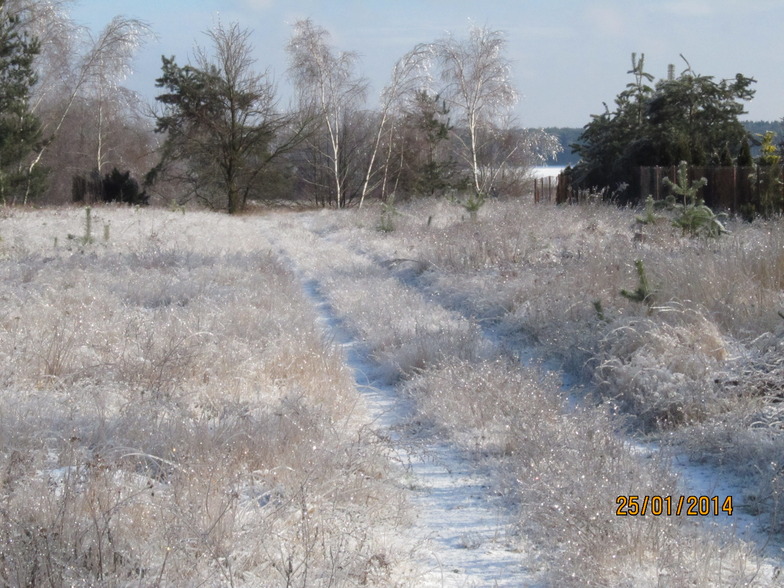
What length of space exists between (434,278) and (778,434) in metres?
7.40

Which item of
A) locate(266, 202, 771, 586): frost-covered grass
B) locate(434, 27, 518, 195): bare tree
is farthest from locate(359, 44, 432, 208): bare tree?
locate(266, 202, 771, 586): frost-covered grass

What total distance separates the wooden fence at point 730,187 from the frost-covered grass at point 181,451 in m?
15.4

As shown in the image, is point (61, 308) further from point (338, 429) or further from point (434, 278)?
point (434, 278)

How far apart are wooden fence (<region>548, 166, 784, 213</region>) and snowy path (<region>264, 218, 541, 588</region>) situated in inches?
630

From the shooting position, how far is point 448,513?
398 centimetres

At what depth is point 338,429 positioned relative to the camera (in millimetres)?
4922

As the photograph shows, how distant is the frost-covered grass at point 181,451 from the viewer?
2.92 m

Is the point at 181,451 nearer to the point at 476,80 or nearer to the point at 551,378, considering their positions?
the point at 551,378

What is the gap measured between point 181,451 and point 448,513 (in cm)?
144

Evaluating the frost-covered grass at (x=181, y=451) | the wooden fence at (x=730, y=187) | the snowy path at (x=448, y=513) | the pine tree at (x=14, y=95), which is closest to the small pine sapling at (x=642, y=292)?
the snowy path at (x=448, y=513)

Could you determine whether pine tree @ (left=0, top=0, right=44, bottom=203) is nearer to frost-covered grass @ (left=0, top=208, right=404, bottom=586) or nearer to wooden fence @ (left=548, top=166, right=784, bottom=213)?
wooden fence @ (left=548, top=166, right=784, bottom=213)
